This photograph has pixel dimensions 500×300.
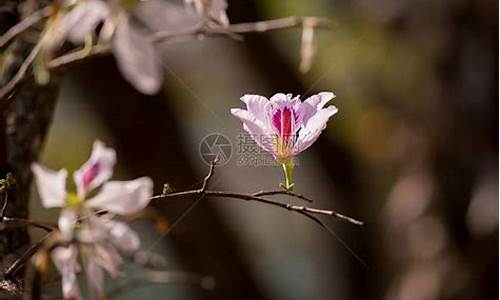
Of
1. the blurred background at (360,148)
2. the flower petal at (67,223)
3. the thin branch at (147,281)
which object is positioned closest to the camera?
the flower petal at (67,223)

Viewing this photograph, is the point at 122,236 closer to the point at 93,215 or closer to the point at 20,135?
the point at 93,215

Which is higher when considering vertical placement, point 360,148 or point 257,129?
point 360,148

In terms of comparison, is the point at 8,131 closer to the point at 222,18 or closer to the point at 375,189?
the point at 222,18

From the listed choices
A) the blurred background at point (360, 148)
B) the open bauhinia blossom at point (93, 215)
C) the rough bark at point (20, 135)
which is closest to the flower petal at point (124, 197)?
the open bauhinia blossom at point (93, 215)

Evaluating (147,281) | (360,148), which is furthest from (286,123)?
(360,148)

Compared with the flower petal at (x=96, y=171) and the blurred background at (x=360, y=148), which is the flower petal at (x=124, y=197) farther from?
the blurred background at (x=360, y=148)
